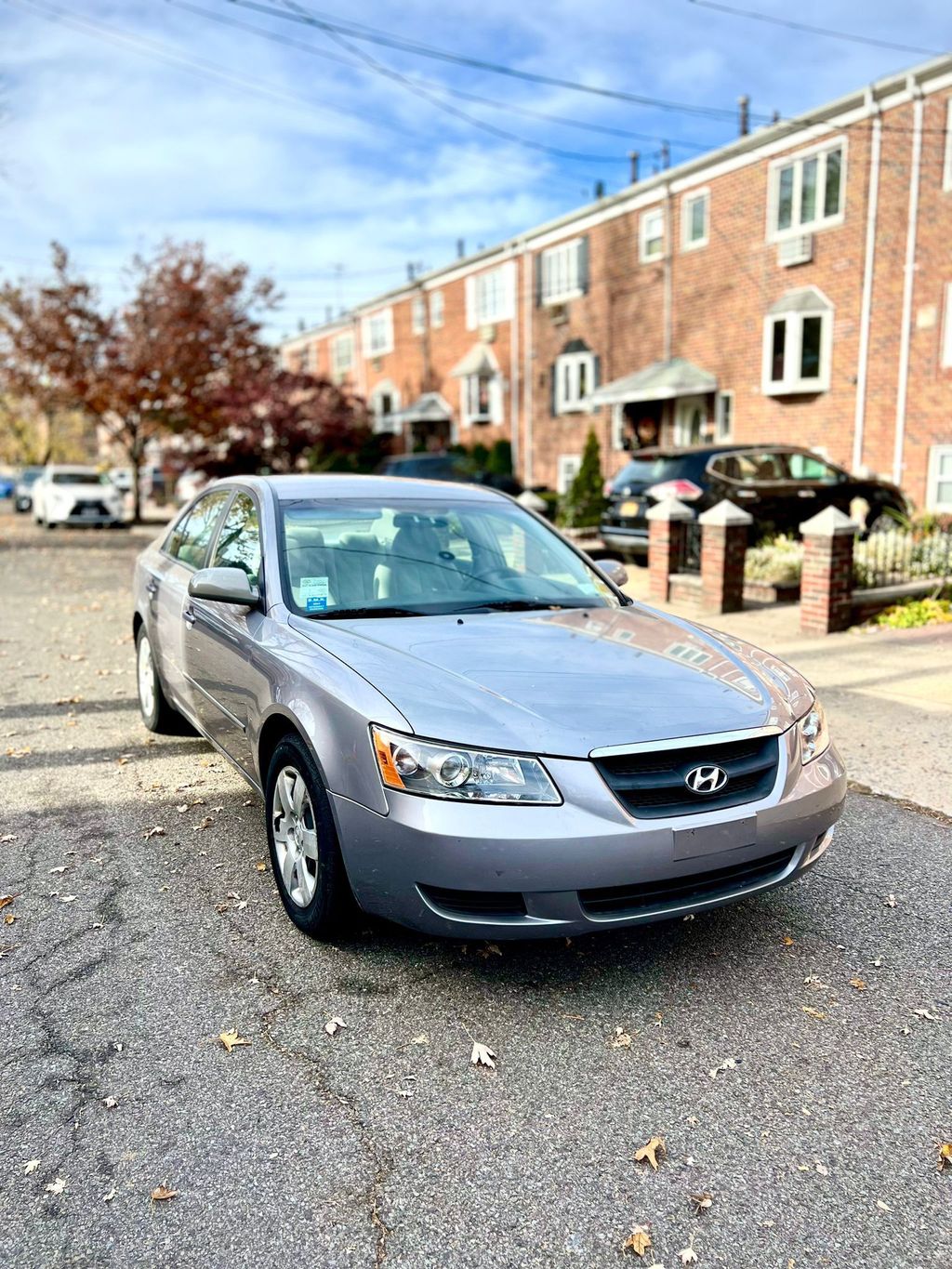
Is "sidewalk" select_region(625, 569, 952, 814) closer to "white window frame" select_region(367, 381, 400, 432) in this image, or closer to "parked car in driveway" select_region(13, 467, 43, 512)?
"white window frame" select_region(367, 381, 400, 432)

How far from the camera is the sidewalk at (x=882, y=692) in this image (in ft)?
17.5

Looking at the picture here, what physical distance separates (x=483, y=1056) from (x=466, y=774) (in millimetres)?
783

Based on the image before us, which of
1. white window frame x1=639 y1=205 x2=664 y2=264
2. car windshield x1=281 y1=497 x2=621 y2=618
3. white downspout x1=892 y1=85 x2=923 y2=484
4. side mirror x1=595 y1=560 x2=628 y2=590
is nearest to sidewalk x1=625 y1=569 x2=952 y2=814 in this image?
side mirror x1=595 y1=560 x2=628 y2=590

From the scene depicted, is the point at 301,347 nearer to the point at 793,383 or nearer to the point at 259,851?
the point at 793,383

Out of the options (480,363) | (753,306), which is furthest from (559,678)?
(480,363)

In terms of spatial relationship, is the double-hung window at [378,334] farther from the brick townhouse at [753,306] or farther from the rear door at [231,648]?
the rear door at [231,648]

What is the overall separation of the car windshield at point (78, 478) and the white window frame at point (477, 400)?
11.1 metres

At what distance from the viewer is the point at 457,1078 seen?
2699 millimetres

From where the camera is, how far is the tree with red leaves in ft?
82.9

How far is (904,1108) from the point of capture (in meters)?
2.59

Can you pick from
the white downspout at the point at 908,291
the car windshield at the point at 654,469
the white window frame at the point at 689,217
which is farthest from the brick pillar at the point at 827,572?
the white window frame at the point at 689,217

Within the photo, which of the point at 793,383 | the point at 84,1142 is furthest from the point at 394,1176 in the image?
the point at 793,383

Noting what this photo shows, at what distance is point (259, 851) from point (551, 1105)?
78.7 inches

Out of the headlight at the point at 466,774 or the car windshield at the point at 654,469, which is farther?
the car windshield at the point at 654,469
